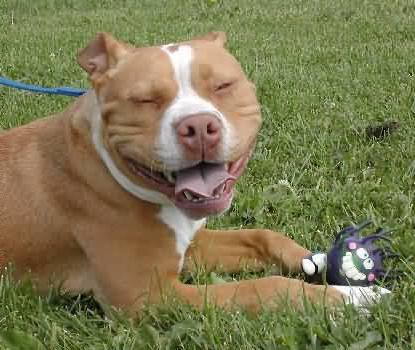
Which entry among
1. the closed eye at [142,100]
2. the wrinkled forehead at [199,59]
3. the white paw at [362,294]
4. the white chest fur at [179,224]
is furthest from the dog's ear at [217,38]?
the white paw at [362,294]

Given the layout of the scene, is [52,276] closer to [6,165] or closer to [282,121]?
[6,165]

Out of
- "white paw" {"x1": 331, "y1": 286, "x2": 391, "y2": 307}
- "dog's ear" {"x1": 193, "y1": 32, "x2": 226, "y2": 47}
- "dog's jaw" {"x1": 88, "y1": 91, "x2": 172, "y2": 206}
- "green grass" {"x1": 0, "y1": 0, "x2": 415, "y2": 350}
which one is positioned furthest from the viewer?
"dog's ear" {"x1": 193, "y1": 32, "x2": 226, "y2": 47}

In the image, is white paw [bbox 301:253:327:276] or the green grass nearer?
the green grass

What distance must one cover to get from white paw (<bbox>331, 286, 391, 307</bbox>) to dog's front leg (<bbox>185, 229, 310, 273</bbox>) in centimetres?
41

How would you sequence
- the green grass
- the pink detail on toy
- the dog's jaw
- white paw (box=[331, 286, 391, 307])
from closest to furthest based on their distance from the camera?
the green grass
white paw (box=[331, 286, 391, 307])
the dog's jaw
the pink detail on toy

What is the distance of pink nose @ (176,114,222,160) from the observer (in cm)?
262

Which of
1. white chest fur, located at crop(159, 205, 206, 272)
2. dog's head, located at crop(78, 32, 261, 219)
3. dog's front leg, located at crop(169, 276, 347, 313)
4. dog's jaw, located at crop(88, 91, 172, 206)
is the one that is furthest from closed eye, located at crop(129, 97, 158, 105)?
dog's front leg, located at crop(169, 276, 347, 313)

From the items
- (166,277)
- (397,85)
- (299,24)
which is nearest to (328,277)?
(166,277)

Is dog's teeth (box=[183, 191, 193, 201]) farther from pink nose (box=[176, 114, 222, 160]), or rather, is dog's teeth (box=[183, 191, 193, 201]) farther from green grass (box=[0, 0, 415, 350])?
green grass (box=[0, 0, 415, 350])

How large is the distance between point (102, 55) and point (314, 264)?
4.20ft

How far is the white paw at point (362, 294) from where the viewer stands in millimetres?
2703

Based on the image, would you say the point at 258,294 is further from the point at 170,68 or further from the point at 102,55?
the point at 102,55

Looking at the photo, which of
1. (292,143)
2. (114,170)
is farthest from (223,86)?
(292,143)

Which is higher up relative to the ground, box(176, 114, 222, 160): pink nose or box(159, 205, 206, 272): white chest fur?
box(176, 114, 222, 160): pink nose
